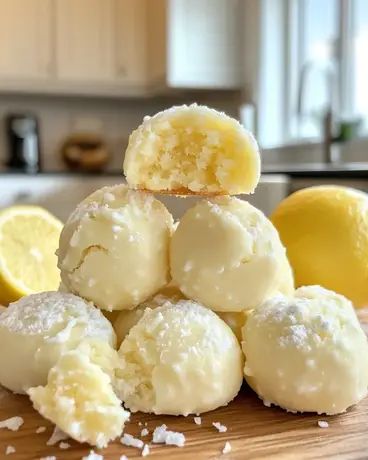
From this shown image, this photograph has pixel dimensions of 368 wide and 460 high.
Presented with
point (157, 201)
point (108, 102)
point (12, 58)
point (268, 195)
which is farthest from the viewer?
point (108, 102)

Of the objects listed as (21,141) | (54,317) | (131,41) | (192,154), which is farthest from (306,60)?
(54,317)

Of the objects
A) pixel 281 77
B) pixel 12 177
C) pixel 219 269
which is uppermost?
pixel 281 77

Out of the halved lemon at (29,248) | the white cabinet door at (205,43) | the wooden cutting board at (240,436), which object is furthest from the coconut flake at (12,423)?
the white cabinet door at (205,43)

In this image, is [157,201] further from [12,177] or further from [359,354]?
[12,177]

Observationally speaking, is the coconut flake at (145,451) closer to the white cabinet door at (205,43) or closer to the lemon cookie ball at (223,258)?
the lemon cookie ball at (223,258)

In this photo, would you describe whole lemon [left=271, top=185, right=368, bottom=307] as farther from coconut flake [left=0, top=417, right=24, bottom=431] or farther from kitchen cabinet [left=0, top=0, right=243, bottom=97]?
kitchen cabinet [left=0, top=0, right=243, bottom=97]

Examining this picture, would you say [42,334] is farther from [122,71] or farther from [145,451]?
[122,71]

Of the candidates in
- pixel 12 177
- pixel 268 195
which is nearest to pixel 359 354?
pixel 268 195
